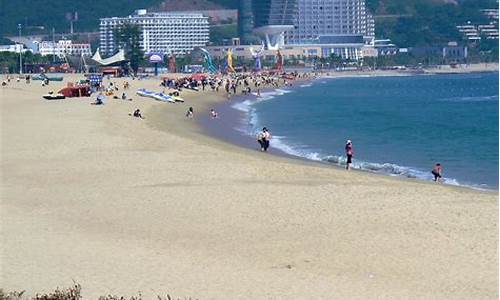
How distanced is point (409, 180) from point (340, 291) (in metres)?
12.5

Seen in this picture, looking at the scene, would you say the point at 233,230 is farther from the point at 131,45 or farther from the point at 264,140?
the point at 131,45

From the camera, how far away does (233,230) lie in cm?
1838

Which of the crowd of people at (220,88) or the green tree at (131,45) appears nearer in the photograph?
the crowd of people at (220,88)

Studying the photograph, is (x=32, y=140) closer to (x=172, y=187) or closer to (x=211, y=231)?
(x=172, y=187)

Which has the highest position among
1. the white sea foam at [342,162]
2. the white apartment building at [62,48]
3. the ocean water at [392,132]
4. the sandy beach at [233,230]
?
the white apartment building at [62,48]

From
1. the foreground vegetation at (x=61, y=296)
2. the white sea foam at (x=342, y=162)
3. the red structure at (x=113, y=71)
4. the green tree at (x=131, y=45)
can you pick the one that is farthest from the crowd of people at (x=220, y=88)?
the green tree at (x=131, y=45)

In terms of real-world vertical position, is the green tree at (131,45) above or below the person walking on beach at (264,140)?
above

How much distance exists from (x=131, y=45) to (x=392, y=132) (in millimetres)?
94089

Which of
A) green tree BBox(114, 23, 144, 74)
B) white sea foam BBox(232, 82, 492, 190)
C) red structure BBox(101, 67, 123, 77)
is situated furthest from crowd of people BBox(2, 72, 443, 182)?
green tree BBox(114, 23, 144, 74)

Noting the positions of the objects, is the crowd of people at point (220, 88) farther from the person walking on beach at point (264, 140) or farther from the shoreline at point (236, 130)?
the shoreline at point (236, 130)

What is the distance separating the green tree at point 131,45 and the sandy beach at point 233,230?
104 meters

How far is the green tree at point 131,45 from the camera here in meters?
133

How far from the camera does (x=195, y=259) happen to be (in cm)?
1631

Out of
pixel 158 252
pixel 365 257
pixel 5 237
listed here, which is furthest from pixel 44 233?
pixel 365 257
